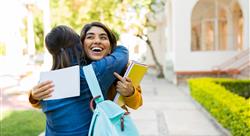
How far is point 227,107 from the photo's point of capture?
19.7ft

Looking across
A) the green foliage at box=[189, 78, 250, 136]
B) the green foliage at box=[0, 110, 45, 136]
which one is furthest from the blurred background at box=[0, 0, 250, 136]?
the green foliage at box=[189, 78, 250, 136]

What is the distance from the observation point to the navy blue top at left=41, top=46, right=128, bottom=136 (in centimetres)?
182

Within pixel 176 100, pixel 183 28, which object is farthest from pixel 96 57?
pixel 183 28

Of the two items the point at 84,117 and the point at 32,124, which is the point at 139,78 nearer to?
the point at 84,117

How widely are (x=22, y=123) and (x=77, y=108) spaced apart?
538cm

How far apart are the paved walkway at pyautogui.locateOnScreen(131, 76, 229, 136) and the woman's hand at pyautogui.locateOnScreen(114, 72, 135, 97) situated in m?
4.26

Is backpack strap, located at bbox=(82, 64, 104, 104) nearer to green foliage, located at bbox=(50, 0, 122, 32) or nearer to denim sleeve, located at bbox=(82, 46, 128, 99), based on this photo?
denim sleeve, located at bbox=(82, 46, 128, 99)

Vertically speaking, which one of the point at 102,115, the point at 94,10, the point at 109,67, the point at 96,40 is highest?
the point at 94,10

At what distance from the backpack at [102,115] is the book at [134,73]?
0.54ft

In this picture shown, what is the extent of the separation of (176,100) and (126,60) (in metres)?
8.68

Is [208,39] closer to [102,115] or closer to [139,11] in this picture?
[139,11]

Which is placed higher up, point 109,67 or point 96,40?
point 96,40

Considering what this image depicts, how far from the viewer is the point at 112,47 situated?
81.3 inches

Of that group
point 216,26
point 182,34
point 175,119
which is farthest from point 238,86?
point 216,26
